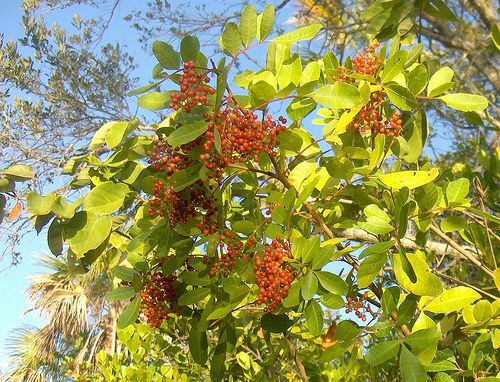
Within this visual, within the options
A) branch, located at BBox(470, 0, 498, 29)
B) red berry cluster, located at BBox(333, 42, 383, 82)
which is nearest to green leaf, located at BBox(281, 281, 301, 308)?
red berry cluster, located at BBox(333, 42, 383, 82)

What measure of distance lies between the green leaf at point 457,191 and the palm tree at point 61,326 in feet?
29.8

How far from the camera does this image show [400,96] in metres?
1.23

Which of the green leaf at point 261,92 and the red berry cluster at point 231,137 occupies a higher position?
the green leaf at point 261,92

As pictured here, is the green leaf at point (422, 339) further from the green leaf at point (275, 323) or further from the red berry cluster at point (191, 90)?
the red berry cluster at point (191, 90)

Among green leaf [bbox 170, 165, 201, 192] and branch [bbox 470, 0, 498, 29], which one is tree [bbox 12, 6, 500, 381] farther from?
branch [bbox 470, 0, 498, 29]

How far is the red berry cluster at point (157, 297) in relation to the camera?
4.33 feet

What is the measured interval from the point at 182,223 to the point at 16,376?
32.5ft

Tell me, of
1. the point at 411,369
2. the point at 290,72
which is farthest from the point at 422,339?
the point at 290,72

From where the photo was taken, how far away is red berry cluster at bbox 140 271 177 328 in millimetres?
1318

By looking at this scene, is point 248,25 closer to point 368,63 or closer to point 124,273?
point 368,63

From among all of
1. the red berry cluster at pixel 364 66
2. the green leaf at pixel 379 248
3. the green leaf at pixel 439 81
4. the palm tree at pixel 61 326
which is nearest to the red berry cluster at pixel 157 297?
the green leaf at pixel 379 248

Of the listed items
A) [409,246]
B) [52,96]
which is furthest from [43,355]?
[409,246]

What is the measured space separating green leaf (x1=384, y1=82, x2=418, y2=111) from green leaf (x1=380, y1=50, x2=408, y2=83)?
0.6 inches

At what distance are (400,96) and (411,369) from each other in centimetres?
54
